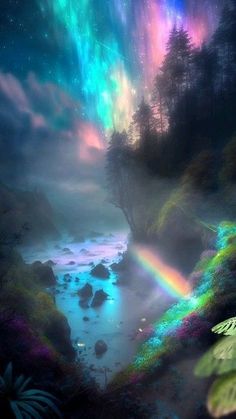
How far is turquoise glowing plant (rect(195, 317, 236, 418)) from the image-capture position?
1757 millimetres

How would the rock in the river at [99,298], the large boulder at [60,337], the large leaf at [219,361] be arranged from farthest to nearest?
the rock in the river at [99,298]
the large boulder at [60,337]
the large leaf at [219,361]

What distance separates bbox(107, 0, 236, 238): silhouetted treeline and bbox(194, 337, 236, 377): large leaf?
1415 inches

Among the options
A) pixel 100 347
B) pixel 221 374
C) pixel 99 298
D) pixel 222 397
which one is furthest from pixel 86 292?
pixel 222 397

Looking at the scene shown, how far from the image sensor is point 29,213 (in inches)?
3445

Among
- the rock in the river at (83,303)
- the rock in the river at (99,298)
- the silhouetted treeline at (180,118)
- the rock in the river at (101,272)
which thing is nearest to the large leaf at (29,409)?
the rock in the river at (83,303)

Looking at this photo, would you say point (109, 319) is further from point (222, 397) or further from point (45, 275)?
point (222, 397)

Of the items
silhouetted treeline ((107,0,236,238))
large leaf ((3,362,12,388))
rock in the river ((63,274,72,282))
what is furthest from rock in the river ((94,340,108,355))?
silhouetted treeline ((107,0,236,238))

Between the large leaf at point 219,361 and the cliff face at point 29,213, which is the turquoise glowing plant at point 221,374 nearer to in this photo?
the large leaf at point 219,361

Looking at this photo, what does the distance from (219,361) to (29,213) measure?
89.4 meters

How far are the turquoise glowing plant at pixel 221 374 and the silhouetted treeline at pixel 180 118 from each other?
36.0 metres

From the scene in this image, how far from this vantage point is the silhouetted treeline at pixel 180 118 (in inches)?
1613

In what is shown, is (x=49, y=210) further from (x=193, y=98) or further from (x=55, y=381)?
(x=55, y=381)

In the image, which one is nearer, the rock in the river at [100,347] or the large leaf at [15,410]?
the large leaf at [15,410]

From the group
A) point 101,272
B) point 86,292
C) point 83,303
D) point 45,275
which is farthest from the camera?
point 101,272
